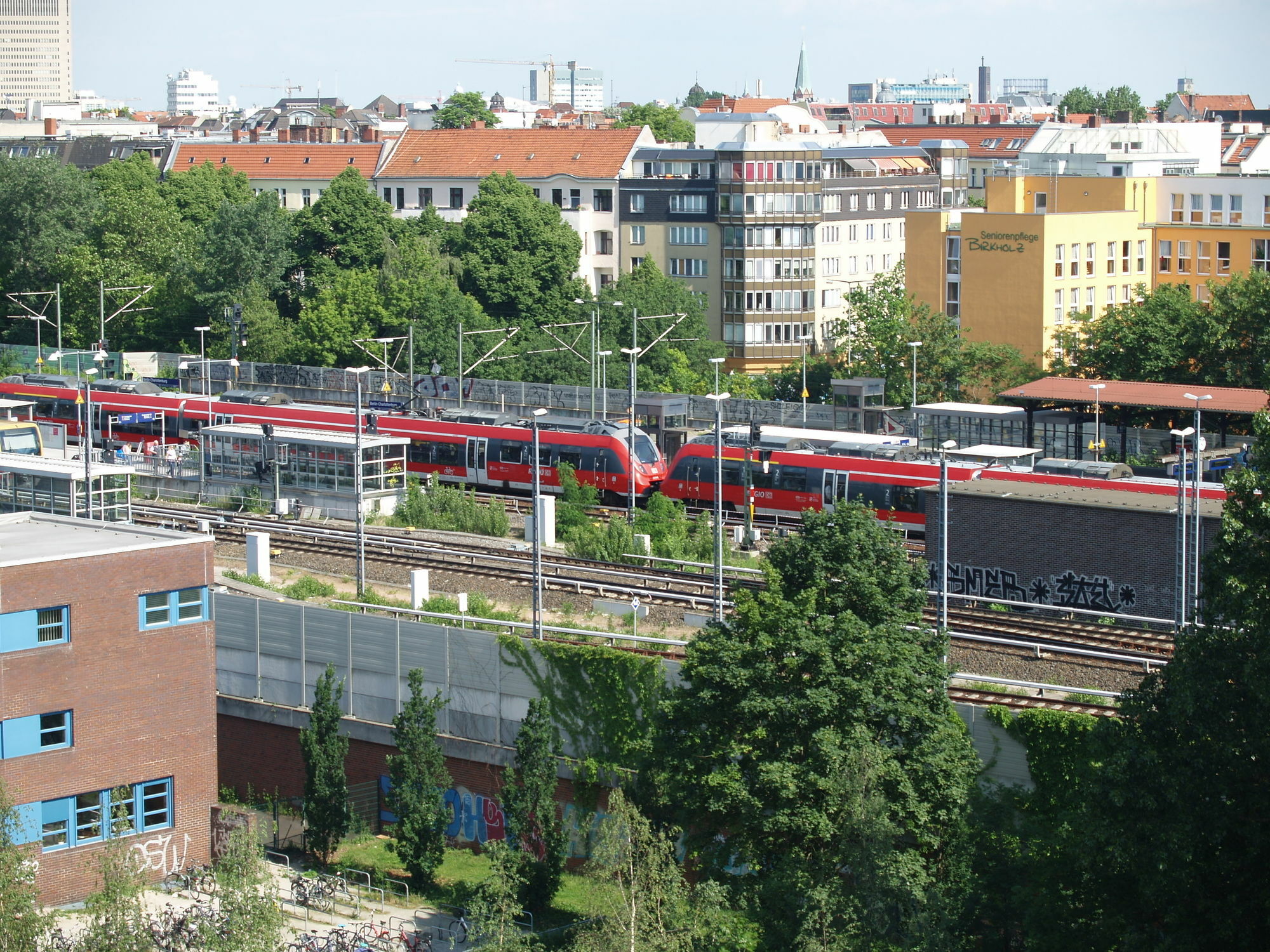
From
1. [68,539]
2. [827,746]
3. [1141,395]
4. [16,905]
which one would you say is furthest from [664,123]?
[16,905]

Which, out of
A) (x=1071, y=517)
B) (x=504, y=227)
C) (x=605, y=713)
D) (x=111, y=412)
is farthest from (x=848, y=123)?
(x=605, y=713)

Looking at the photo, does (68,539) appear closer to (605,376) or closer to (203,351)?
(605,376)

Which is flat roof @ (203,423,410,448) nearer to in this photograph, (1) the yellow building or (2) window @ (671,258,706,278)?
(1) the yellow building

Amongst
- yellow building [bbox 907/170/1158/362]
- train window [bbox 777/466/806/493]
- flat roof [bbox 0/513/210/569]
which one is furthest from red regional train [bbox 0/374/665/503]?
yellow building [bbox 907/170/1158/362]

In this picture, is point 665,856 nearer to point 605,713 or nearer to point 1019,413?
point 605,713

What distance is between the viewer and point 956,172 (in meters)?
110

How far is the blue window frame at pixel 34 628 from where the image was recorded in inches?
1109

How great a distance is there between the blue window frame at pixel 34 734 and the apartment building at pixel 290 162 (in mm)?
82578

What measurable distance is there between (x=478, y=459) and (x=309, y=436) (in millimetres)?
6115

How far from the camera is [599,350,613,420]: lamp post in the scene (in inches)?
2584

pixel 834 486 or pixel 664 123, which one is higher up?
pixel 664 123

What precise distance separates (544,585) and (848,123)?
391ft

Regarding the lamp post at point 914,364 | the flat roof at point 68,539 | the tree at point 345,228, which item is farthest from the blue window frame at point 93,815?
the tree at point 345,228

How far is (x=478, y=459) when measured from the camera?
57.8 m
